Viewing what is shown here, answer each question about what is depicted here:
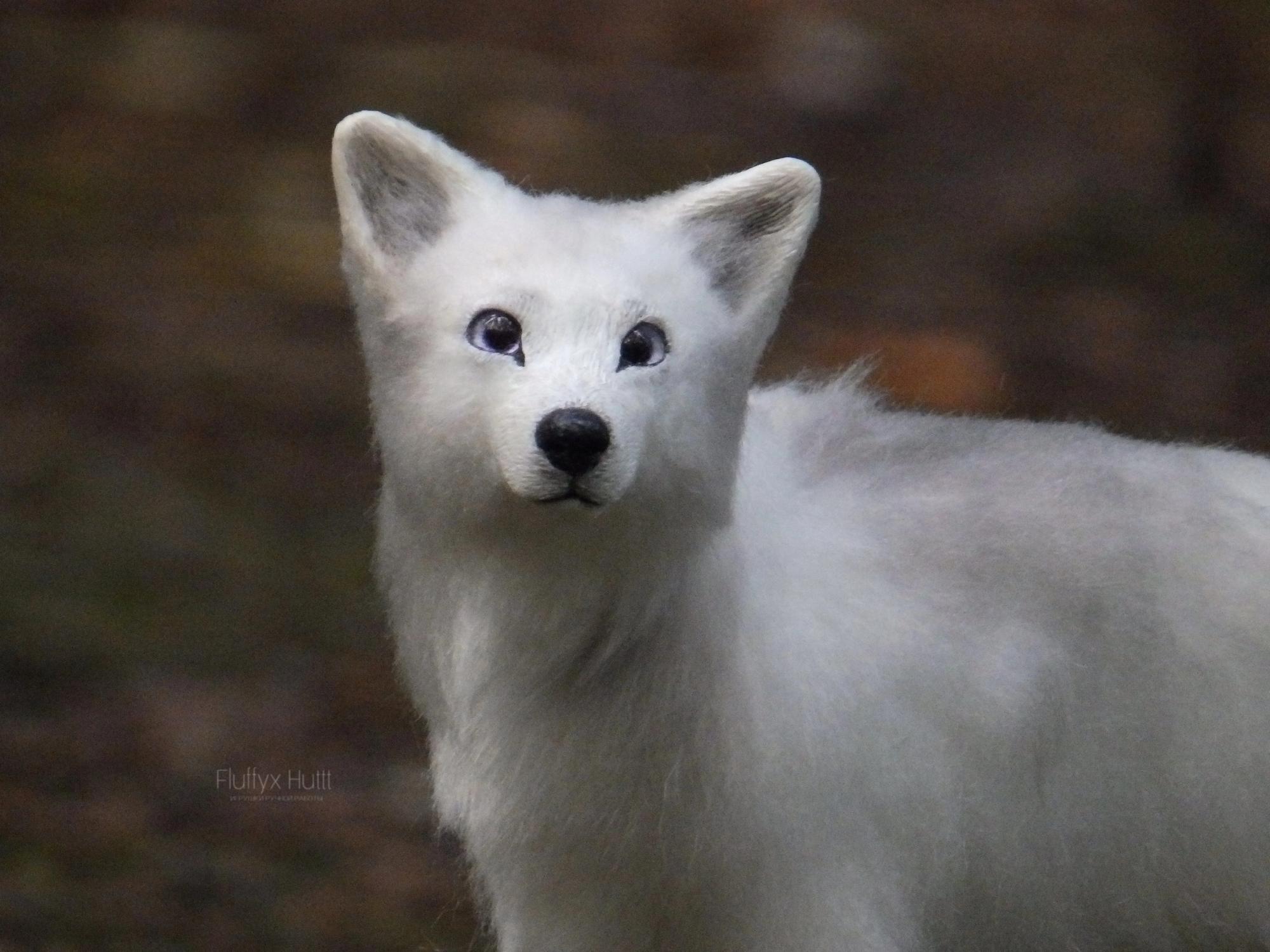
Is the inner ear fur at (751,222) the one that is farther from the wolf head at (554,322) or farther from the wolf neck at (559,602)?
the wolf neck at (559,602)

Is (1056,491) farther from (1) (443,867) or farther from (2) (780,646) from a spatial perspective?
(1) (443,867)

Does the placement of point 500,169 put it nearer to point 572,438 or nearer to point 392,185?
point 392,185

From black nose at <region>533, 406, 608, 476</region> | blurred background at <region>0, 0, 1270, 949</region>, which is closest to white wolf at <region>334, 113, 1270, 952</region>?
black nose at <region>533, 406, 608, 476</region>

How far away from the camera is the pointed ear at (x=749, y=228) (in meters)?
2.96

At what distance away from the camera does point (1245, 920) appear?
3393mm

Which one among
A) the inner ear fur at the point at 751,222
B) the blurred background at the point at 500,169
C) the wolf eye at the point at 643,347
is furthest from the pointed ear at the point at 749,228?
the blurred background at the point at 500,169

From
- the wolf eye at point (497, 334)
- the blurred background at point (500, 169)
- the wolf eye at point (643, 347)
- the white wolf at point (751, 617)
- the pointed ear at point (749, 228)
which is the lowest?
the white wolf at point (751, 617)

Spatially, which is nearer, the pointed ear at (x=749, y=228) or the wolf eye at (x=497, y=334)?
the wolf eye at (x=497, y=334)

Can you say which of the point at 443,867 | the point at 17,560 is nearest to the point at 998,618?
the point at 443,867

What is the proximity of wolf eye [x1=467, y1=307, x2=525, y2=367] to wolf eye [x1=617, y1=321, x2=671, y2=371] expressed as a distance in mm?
150

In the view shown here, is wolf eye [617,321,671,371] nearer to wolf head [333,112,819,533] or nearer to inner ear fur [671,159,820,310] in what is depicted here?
wolf head [333,112,819,533]

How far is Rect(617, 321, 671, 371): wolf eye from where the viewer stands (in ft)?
8.93

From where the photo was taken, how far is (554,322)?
2.70 meters

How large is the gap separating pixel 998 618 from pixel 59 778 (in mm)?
3218
